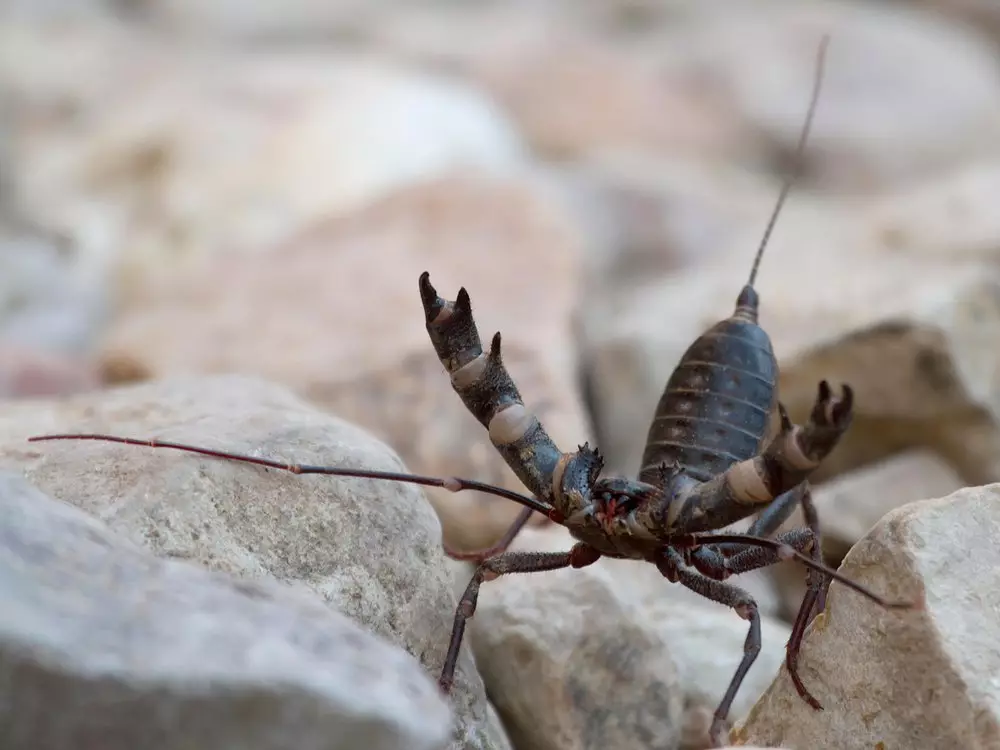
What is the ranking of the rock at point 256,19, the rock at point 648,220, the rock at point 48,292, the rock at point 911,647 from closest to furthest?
1. the rock at point 911,647
2. the rock at point 48,292
3. the rock at point 648,220
4. the rock at point 256,19

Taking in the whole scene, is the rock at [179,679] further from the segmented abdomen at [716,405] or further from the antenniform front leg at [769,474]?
the segmented abdomen at [716,405]

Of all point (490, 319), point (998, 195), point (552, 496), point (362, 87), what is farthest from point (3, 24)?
point (552, 496)

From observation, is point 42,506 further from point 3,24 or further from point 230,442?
point 3,24

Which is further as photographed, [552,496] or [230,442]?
[552,496]

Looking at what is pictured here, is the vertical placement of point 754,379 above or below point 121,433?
above

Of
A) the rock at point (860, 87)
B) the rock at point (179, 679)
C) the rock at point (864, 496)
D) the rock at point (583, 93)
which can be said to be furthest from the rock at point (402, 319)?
the rock at point (860, 87)

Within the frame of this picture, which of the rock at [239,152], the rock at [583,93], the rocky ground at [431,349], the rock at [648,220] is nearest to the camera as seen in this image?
the rocky ground at [431,349]
